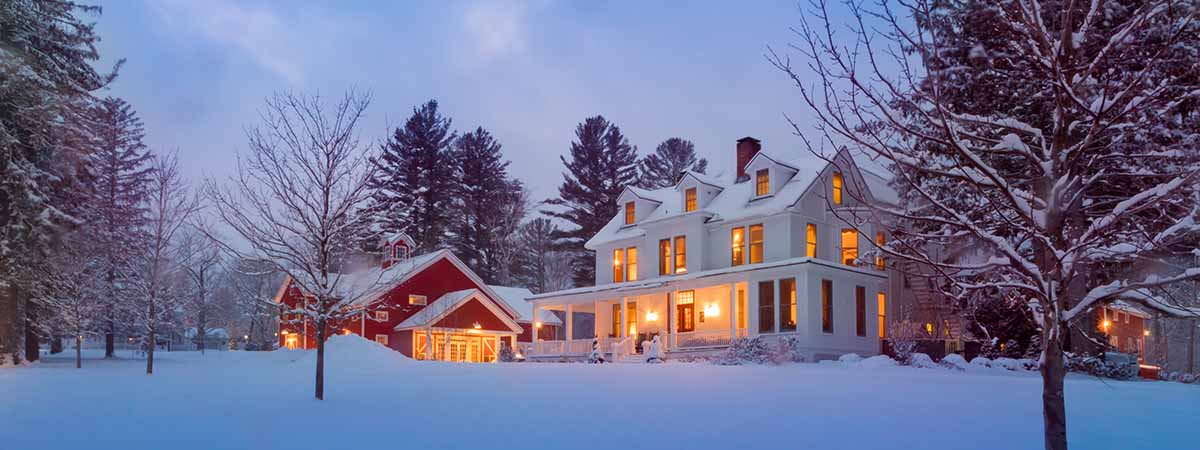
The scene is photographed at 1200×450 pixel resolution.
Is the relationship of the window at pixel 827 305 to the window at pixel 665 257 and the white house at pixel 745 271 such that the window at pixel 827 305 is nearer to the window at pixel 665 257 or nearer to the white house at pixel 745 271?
the white house at pixel 745 271

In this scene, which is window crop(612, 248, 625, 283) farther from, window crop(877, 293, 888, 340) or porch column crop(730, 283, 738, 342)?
window crop(877, 293, 888, 340)

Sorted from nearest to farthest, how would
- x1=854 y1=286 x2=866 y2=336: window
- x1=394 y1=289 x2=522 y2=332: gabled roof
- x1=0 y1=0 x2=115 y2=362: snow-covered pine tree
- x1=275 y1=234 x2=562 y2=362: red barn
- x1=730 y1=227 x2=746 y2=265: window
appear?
1. x1=0 y1=0 x2=115 y2=362: snow-covered pine tree
2. x1=854 y1=286 x2=866 y2=336: window
3. x1=730 y1=227 x2=746 y2=265: window
4. x1=394 y1=289 x2=522 y2=332: gabled roof
5. x1=275 y1=234 x2=562 y2=362: red barn

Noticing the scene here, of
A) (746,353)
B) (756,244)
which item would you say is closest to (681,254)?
(756,244)

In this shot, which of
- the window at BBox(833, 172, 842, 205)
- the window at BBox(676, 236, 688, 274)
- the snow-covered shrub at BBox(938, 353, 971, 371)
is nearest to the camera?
the snow-covered shrub at BBox(938, 353, 971, 371)

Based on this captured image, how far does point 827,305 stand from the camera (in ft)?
91.5

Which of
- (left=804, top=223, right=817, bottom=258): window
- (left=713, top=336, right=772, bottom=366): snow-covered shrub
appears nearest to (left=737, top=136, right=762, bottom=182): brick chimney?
(left=804, top=223, right=817, bottom=258): window

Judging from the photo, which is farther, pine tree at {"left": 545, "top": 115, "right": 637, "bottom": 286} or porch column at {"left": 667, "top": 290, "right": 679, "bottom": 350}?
pine tree at {"left": 545, "top": 115, "right": 637, "bottom": 286}

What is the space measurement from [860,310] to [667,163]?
1309 inches

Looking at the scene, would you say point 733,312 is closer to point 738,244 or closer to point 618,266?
point 738,244

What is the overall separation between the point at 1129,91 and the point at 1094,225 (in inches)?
38.5

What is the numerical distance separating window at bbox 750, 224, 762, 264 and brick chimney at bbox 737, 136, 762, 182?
13.6 feet

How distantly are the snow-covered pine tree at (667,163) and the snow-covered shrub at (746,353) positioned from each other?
35.1m

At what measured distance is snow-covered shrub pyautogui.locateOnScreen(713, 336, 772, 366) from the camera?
2459cm

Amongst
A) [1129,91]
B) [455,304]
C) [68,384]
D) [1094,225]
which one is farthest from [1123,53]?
[455,304]
